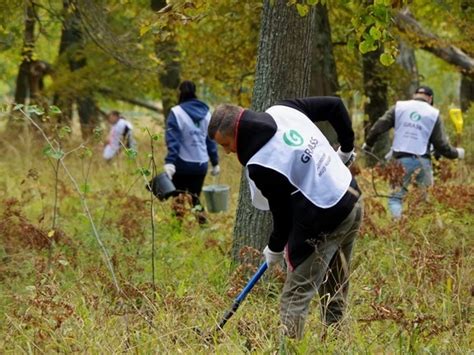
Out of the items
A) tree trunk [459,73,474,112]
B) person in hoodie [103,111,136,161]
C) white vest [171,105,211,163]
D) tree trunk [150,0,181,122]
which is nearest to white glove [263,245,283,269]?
white vest [171,105,211,163]

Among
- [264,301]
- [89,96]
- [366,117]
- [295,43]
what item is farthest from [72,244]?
[89,96]

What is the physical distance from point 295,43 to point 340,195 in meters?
1.87

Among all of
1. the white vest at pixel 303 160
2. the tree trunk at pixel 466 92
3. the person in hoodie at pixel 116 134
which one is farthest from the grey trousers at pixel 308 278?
the tree trunk at pixel 466 92

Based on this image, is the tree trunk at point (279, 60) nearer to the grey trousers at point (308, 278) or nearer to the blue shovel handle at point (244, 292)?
the blue shovel handle at point (244, 292)

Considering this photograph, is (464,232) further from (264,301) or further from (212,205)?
(212,205)

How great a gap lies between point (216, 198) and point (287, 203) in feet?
13.9

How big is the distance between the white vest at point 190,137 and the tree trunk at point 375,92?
5023 mm

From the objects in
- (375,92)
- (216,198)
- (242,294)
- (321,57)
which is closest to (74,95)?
(375,92)

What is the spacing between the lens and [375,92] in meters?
14.0

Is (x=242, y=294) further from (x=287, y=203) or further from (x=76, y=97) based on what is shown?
(x=76, y=97)

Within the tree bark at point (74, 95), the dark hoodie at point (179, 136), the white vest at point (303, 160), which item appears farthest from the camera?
the tree bark at point (74, 95)

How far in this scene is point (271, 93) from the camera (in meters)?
6.26

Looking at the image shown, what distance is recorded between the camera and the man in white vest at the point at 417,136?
28.5ft

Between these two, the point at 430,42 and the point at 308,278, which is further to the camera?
the point at 430,42
